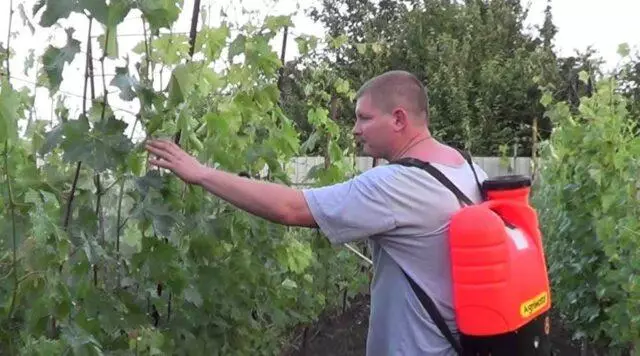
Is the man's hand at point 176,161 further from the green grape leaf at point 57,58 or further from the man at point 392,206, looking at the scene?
the green grape leaf at point 57,58

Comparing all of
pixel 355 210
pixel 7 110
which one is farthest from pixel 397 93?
pixel 7 110

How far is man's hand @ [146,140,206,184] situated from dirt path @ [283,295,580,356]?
13.2 feet

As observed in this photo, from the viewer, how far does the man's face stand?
2.69m

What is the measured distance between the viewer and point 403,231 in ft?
8.54

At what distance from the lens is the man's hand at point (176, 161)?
8.49 feet

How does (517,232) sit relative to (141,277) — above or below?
above

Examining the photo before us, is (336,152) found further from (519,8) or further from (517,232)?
(519,8)

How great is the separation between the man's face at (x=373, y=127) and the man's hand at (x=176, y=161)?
468mm

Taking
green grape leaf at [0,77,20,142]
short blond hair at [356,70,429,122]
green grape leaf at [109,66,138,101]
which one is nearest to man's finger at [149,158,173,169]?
green grape leaf at [109,66,138,101]

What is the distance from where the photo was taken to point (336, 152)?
17.8 feet

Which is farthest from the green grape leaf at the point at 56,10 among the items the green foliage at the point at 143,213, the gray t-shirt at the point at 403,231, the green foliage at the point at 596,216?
the green foliage at the point at 596,216

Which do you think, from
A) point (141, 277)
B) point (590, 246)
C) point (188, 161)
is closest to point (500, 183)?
point (188, 161)

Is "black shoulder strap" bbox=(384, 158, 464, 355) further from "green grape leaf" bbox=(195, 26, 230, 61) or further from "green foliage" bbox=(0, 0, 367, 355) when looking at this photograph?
"green grape leaf" bbox=(195, 26, 230, 61)

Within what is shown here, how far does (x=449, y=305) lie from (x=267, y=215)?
55cm
